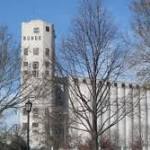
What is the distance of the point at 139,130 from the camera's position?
13325cm

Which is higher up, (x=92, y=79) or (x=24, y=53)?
(x=24, y=53)

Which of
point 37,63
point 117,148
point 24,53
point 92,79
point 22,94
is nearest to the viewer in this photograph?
point 92,79

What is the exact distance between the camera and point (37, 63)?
61.7m

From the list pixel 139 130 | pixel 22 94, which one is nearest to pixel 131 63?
pixel 22 94

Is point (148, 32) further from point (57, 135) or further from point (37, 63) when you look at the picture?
point (57, 135)

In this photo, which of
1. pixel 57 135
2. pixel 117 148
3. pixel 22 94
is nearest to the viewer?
pixel 22 94

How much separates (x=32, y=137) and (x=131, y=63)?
6326 cm

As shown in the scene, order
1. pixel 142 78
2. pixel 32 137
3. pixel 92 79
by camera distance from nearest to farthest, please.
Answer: pixel 142 78 < pixel 92 79 < pixel 32 137

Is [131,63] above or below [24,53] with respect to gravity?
below

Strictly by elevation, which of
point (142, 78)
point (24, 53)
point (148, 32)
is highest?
point (24, 53)

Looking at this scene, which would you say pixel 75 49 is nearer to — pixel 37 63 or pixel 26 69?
pixel 26 69

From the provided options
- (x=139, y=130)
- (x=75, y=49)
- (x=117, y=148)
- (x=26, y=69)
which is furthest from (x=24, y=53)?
(x=139, y=130)

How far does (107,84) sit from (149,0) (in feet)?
28.1

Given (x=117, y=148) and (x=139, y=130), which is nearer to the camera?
(x=117, y=148)
